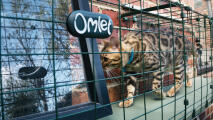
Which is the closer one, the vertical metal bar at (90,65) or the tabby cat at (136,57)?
the vertical metal bar at (90,65)

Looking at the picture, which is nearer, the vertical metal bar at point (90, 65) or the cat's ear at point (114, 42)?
the vertical metal bar at point (90, 65)

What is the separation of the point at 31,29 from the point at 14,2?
0.44ft

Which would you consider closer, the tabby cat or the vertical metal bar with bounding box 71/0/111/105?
the vertical metal bar with bounding box 71/0/111/105

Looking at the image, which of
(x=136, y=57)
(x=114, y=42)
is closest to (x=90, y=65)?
(x=114, y=42)

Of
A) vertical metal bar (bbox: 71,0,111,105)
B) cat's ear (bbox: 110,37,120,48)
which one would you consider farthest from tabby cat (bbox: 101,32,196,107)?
vertical metal bar (bbox: 71,0,111,105)

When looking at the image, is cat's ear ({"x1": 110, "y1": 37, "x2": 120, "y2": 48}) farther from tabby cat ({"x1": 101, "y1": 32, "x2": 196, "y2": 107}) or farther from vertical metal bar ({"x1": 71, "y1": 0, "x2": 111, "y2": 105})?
vertical metal bar ({"x1": 71, "y1": 0, "x2": 111, "y2": 105})

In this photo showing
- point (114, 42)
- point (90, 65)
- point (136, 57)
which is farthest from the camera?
point (136, 57)

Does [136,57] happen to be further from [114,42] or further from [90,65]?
[90,65]

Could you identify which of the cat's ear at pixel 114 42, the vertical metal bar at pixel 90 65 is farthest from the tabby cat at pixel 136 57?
the vertical metal bar at pixel 90 65

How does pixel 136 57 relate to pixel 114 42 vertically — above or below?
below

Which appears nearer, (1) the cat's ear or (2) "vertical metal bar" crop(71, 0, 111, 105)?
(2) "vertical metal bar" crop(71, 0, 111, 105)

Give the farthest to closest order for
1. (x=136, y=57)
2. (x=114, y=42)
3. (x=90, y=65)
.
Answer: (x=136, y=57) → (x=114, y=42) → (x=90, y=65)

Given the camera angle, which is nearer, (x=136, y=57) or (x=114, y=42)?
(x=114, y=42)

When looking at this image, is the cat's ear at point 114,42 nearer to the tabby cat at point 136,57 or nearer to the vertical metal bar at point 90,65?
the tabby cat at point 136,57
